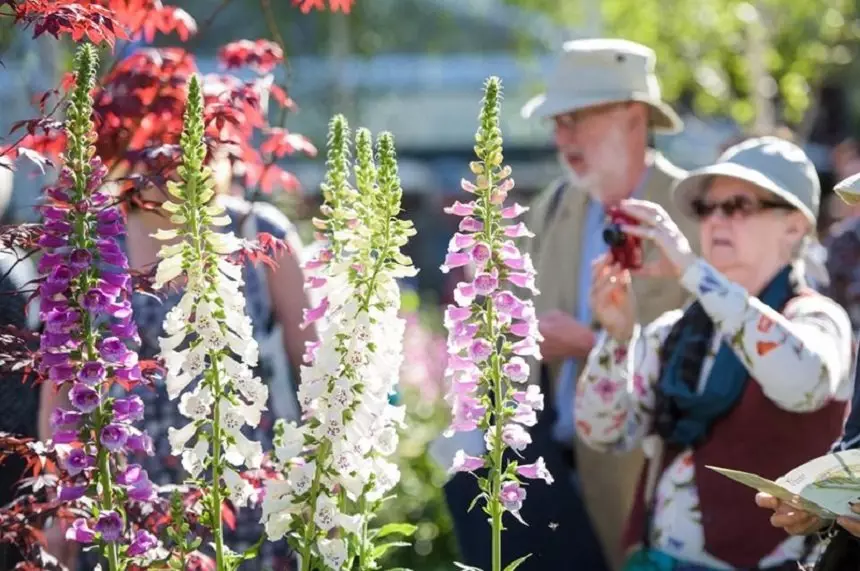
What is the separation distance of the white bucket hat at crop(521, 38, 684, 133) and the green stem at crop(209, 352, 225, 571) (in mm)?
2365

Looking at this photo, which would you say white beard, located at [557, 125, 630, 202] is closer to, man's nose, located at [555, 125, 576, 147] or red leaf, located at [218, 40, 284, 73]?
man's nose, located at [555, 125, 576, 147]

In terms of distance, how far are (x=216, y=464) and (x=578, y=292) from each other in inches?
101

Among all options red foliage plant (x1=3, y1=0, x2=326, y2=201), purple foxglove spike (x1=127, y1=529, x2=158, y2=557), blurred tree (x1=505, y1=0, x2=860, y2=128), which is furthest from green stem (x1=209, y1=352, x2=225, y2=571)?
blurred tree (x1=505, y1=0, x2=860, y2=128)

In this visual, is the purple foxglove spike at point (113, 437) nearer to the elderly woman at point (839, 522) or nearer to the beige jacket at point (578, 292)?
the elderly woman at point (839, 522)

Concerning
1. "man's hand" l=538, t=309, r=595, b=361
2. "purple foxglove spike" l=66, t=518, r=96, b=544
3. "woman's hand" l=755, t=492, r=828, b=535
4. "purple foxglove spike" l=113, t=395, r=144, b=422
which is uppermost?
"man's hand" l=538, t=309, r=595, b=361

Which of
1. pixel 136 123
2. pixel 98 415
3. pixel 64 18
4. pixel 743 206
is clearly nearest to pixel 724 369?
pixel 743 206

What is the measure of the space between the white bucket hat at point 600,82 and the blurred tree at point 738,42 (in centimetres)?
756

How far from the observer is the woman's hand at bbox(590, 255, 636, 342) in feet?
13.6

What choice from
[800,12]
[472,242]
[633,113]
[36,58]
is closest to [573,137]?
[633,113]

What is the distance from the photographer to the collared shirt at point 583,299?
5.03m

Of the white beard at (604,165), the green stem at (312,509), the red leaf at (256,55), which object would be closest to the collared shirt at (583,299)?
the white beard at (604,165)

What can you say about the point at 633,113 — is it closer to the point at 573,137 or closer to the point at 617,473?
the point at 573,137

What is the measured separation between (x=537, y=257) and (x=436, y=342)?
18.4 ft

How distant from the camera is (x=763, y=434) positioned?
395 cm
